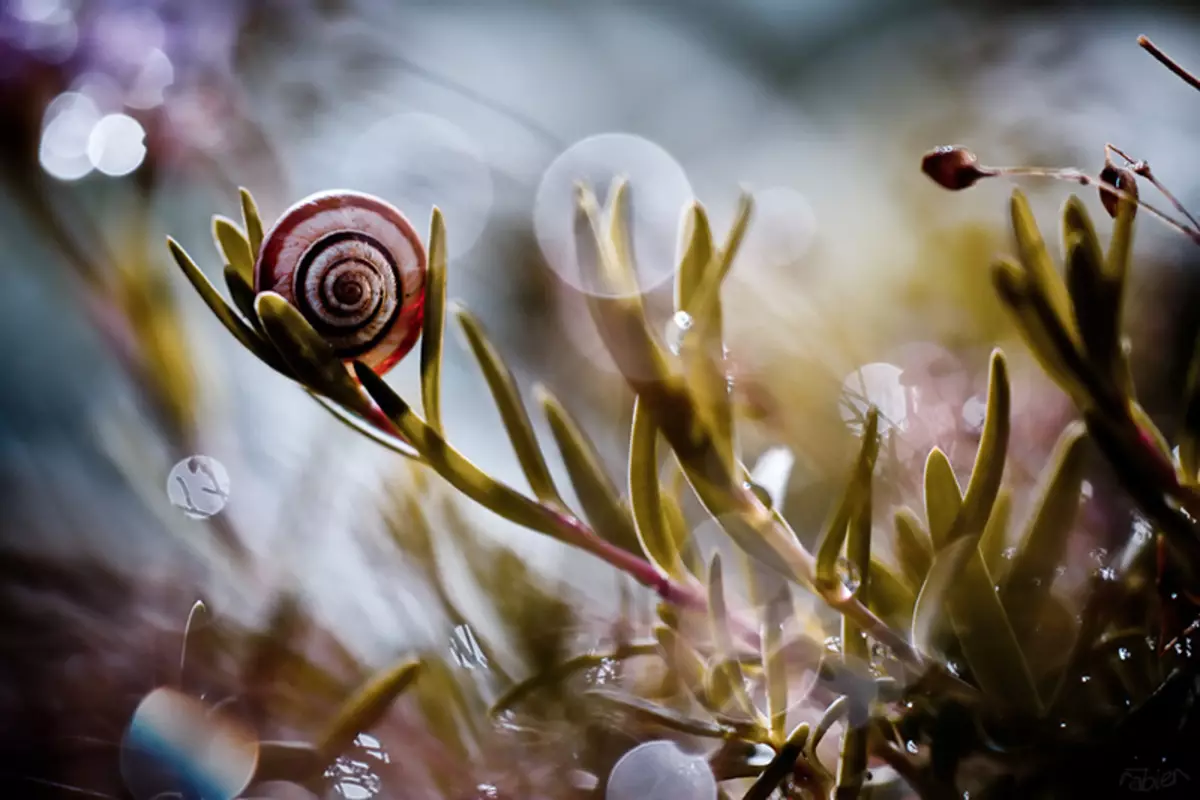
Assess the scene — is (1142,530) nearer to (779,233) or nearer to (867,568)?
(867,568)

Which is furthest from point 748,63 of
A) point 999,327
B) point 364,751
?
point 364,751

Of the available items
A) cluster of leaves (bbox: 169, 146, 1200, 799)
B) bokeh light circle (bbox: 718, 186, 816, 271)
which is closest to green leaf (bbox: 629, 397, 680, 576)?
cluster of leaves (bbox: 169, 146, 1200, 799)

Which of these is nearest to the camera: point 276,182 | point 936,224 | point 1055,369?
point 1055,369

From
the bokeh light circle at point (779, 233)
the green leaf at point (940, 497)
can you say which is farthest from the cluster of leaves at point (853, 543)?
the bokeh light circle at point (779, 233)

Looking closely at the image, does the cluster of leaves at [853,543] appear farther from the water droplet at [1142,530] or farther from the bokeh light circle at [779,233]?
the bokeh light circle at [779,233]

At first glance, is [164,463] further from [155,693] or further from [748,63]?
[748,63]

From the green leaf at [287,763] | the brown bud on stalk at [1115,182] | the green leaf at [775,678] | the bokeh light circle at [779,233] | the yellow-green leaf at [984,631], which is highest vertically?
the bokeh light circle at [779,233]

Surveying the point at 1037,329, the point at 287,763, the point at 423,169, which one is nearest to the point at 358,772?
the point at 287,763

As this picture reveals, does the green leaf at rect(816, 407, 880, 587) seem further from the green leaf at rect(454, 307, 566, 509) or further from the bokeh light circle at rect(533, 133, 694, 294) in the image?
the bokeh light circle at rect(533, 133, 694, 294)
